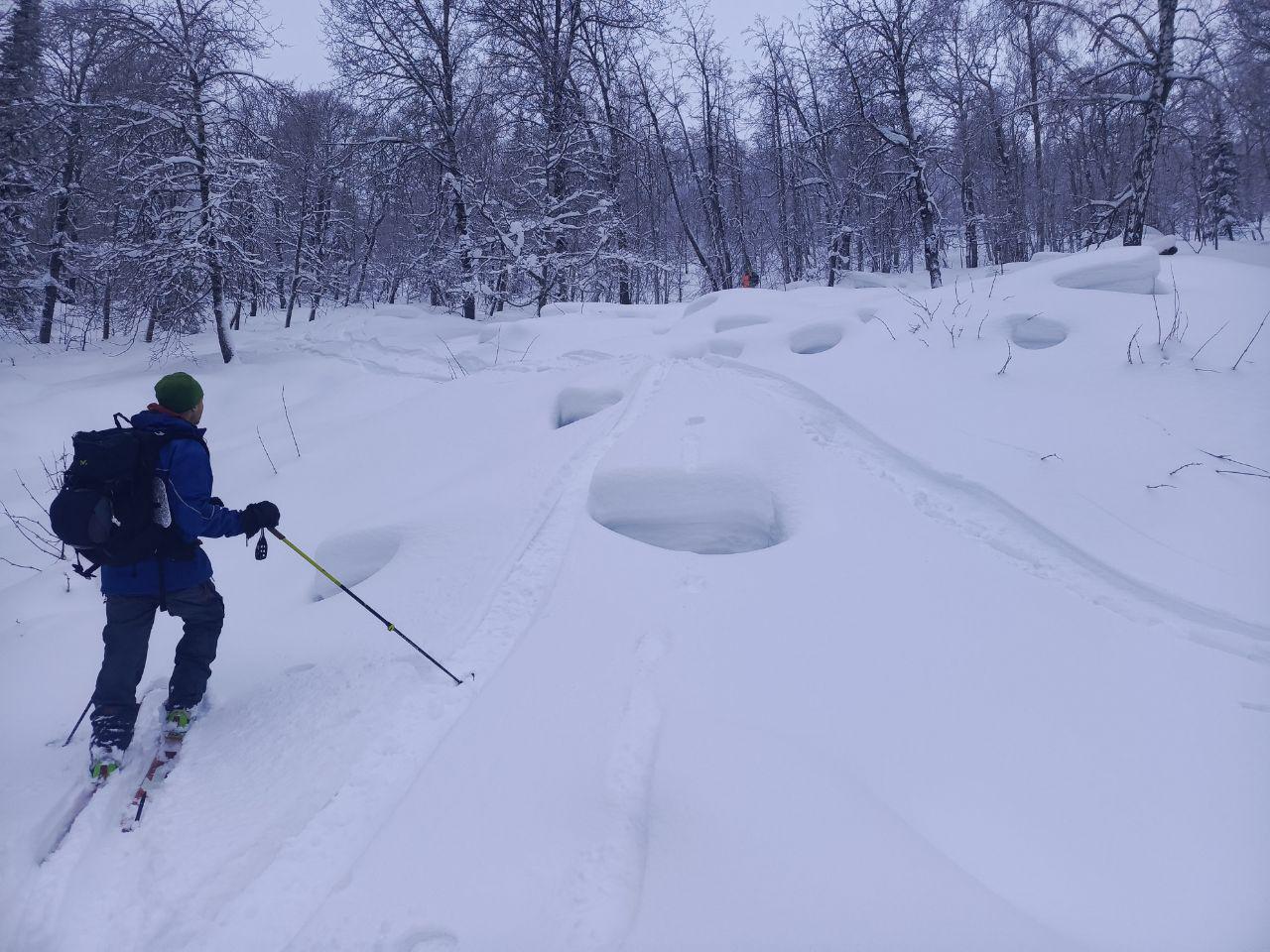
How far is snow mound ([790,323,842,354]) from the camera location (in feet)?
25.6

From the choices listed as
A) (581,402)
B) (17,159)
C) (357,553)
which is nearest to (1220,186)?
(581,402)

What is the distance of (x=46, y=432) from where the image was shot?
11219 mm

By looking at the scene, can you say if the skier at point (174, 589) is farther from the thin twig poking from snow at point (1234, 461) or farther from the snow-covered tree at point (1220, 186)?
the snow-covered tree at point (1220, 186)

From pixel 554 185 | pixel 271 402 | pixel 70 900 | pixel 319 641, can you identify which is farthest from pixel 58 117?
pixel 70 900

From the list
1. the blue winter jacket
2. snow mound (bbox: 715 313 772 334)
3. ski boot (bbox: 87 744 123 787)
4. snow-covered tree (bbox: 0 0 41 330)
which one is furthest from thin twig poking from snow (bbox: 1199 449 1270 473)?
snow-covered tree (bbox: 0 0 41 330)

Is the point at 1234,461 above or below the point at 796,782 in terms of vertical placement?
above

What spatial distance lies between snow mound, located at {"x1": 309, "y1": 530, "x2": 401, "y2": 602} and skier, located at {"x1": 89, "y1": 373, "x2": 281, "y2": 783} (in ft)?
4.34

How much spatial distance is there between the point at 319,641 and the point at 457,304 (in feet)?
66.8

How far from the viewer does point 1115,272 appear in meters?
6.76

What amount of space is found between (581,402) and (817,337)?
10.7 ft

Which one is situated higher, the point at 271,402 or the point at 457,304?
the point at 457,304

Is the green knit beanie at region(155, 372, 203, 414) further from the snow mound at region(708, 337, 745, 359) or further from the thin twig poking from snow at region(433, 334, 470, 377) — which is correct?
the thin twig poking from snow at region(433, 334, 470, 377)

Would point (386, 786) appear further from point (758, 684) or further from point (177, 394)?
point (177, 394)

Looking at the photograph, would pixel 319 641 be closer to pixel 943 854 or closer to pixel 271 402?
pixel 943 854
